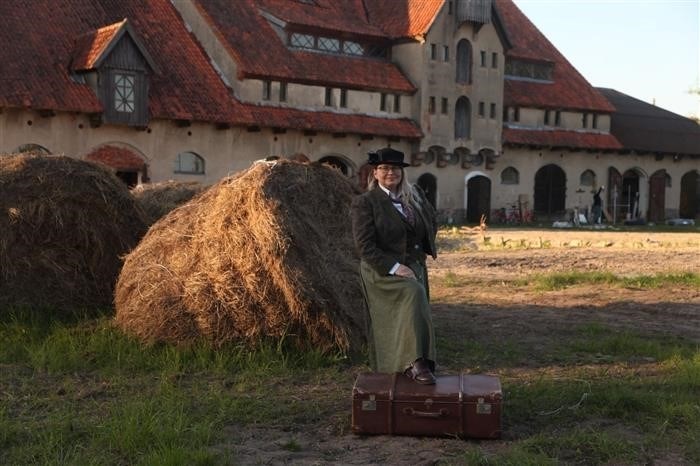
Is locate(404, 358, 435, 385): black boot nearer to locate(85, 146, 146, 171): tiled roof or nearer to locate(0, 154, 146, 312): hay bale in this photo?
locate(0, 154, 146, 312): hay bale

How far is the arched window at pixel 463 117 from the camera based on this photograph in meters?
35.3

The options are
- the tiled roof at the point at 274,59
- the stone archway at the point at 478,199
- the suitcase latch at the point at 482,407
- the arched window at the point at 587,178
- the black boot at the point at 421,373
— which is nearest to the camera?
the suitcase latch at the point at 482,407

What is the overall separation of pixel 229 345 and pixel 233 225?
3.72ft

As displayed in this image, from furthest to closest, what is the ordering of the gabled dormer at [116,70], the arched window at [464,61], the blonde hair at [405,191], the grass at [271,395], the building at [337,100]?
the arched window at [464,61], the building at [337,100], the gabled dormer at [116,70], the blonde hair at [405,191], the grass at [271,395]

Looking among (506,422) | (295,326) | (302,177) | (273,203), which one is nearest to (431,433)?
(506,422)

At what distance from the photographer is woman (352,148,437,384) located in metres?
6.28

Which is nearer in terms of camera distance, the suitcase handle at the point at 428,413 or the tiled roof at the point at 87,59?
the suitcase handle at the point at 428,413

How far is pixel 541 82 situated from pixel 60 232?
3243 cm

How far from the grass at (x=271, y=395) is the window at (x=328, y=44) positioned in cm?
2372

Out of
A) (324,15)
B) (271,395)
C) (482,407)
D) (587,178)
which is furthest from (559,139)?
(482,407)

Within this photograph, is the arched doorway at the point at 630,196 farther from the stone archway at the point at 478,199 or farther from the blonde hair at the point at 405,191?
the blonde hair at the point at 405,191

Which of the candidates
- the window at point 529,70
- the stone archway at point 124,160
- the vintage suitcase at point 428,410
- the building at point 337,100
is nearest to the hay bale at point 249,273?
the vintage suitcase at point 428,410

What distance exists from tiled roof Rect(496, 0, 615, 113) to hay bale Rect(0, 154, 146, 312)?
28.6m

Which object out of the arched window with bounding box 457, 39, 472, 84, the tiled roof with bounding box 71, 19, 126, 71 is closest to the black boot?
the tiled roof with bounding box 71, 19, 126, 71
